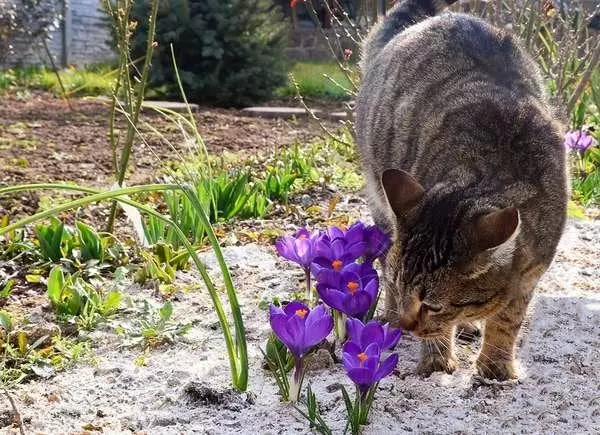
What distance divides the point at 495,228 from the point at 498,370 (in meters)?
0.77

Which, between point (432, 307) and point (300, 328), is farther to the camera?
point (432, 307)

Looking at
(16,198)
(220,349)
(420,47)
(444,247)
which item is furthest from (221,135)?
(444,247)

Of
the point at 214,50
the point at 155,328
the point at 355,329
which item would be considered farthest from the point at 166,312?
the point at 214,50

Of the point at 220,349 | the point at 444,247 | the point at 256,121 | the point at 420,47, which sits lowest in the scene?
the point at 256,121

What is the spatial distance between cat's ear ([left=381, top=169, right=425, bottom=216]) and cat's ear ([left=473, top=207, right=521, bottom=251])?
0.27 m

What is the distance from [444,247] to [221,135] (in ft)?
18.1

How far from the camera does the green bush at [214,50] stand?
33.1 feet

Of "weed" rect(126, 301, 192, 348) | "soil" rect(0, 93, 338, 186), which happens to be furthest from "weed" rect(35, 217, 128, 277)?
"soil" rect(0, 93, 338, 186)

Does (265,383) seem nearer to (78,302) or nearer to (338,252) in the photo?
(338,252)

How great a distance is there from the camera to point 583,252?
3.94 m

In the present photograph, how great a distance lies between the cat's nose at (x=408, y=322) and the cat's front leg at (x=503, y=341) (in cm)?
35

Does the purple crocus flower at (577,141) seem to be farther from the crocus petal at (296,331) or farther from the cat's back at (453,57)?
the crocus petal at (296,331)

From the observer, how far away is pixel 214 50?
33.4 ft

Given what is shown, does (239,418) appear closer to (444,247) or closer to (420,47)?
(444,247)
